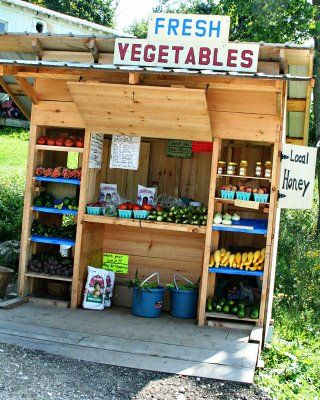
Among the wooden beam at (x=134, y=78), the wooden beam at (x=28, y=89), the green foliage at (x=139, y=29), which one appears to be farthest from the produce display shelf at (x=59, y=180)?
the green foliage at (x=139, y=29)

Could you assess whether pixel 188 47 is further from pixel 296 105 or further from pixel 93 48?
pixel 296 105

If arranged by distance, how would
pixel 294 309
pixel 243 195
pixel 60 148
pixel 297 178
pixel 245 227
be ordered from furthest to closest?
pixel 294 309 < pixel 60 148 < pixel 243 195 < pixel 245 227 < pixel 297 178

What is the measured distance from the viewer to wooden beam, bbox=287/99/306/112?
9.17 meters

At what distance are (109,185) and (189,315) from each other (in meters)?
2.06

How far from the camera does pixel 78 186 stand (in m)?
9.42

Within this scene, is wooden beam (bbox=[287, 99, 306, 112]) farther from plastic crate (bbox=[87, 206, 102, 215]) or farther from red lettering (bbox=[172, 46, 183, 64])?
plastic crate (bbox=[87, 206, 102, 215])

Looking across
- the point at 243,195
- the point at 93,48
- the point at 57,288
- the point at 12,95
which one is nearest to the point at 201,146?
the point at 243,195

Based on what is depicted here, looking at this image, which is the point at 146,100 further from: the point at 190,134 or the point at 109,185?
the point at 109,185

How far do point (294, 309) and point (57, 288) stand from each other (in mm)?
3664

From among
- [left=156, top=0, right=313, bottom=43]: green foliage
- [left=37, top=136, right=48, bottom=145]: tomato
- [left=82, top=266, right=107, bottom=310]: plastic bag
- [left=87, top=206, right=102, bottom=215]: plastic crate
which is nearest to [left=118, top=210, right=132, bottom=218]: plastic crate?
[left=87, top=206, right=102, bottom=215]: plastic crate

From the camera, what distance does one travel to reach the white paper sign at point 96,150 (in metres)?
8.66

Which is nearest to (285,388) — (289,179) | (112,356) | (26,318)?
(112,356)

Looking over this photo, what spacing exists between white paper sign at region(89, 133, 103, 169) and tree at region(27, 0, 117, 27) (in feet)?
103

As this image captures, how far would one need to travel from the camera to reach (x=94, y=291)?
870 centimetres
